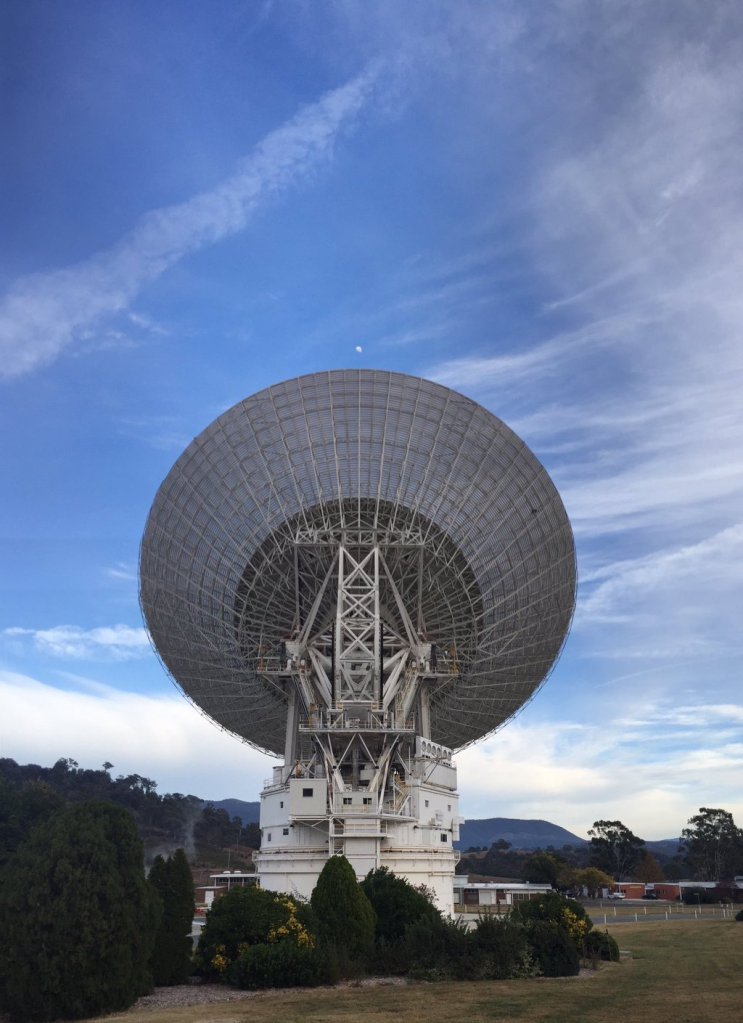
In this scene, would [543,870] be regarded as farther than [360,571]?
Yes

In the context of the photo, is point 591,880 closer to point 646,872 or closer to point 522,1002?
point 646,872

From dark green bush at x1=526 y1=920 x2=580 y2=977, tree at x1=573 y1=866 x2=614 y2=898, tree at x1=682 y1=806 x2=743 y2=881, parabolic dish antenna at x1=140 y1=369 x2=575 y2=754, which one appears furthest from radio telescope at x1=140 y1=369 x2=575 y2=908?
tree at x1=682 y1=806 x2=743 y2=881

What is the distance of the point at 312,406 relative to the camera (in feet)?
145

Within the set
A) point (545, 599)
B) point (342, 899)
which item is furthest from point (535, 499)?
point (342, 899)

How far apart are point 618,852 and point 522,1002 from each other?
112049mm

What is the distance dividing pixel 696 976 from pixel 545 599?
21377 mm

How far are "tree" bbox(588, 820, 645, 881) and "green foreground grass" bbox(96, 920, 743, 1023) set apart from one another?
332 ft

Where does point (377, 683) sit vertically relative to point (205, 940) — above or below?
above

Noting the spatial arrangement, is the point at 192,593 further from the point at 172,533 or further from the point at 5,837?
the point at 5,837

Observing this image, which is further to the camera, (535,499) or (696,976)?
(535,499)

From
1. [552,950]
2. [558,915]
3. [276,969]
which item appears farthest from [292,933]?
[558,915]

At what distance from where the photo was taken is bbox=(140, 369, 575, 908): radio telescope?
41469 millimetres

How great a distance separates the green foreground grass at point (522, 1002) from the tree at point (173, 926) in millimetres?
2915

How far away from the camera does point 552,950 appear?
1075 inches
